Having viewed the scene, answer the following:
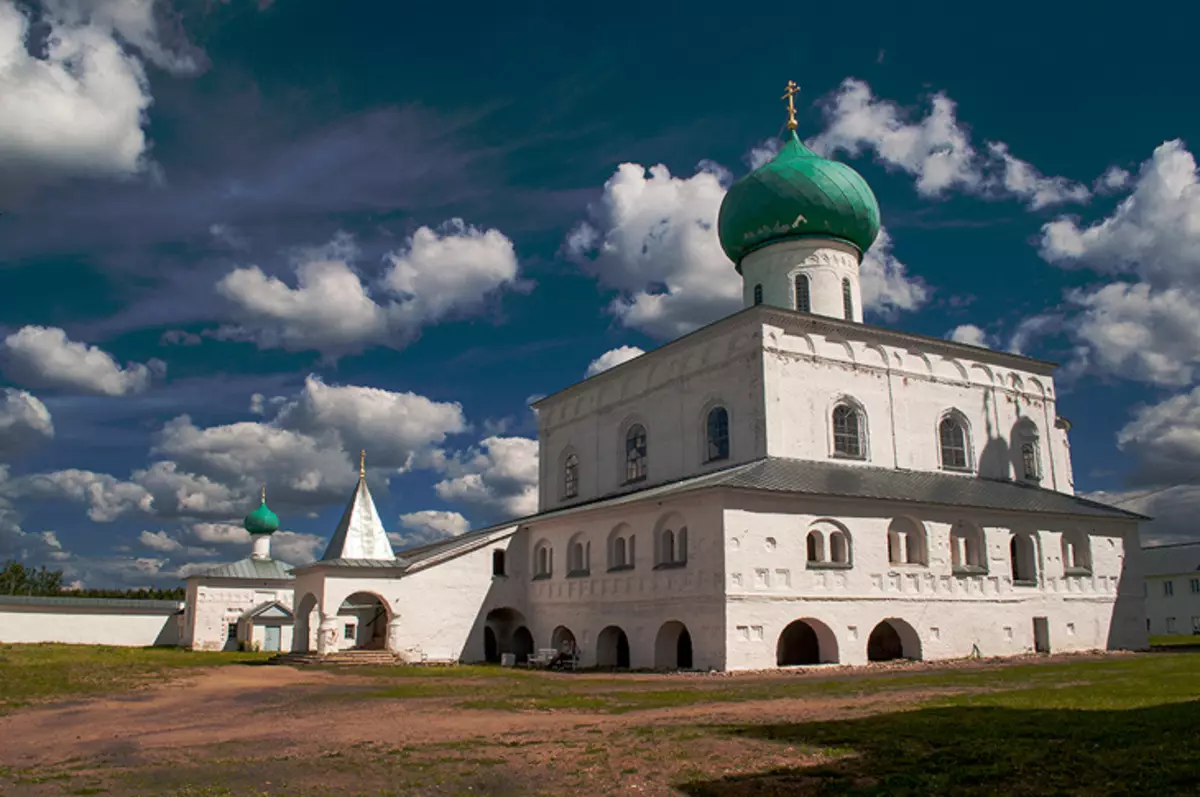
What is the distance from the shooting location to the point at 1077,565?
1045 inches

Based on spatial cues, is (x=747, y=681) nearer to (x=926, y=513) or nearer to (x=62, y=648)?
(x=926, y=513)

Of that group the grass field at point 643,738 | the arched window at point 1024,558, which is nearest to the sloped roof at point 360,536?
the grass field at point 643,738

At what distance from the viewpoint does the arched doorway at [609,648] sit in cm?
2483

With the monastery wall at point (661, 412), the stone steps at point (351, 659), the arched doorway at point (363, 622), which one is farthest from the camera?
the arched doorway at point (363, 622)

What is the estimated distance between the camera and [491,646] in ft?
97.4

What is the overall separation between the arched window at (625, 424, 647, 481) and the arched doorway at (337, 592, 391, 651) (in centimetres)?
950

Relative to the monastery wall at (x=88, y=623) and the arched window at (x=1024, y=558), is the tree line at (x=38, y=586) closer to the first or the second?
the monastery wall at (x=88, y=623)

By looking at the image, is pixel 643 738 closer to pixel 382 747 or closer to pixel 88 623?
pixel 382 747

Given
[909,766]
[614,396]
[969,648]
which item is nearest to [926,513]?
[969,648]

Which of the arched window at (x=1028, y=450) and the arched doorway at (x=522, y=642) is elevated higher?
the arched window at (x=1028, y=450)

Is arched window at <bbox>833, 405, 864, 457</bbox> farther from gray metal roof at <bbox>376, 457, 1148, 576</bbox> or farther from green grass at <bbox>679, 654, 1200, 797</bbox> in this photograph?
green grass at <bbox>679, 654, 1200, 797</bbox>

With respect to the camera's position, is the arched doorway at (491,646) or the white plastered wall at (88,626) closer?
the arched doorway at (491,646)

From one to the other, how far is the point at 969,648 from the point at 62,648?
32.2m

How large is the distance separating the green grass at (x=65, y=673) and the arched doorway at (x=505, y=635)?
25.8 feet
